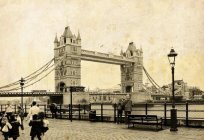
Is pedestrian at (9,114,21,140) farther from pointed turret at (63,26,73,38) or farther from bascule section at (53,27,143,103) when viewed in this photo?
pointed turret at (63,26,73,38)

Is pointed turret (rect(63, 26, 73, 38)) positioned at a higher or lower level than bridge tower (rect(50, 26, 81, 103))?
higher

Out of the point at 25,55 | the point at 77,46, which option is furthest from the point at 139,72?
the point at 25,55

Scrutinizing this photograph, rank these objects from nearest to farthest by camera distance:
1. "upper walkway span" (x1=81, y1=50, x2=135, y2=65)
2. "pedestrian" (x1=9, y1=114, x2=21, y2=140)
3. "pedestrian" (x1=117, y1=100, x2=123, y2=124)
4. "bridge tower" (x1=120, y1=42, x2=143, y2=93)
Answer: "pedestrian" (x1=9, y1=114, x2=21, y2=140), "pedestrian" (x1=117, y1=100, x2=123, y2=124), "upper walkway span" (x1=81, y1=50, x2=135, y2=65), "bridge tower" (x1=120, y1=42, x2=143, y2=93)

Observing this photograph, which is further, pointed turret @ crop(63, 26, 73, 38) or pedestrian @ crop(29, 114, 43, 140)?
pointed turret @ crop(63, 26, 73, 38)

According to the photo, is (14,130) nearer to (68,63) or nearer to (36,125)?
(36,125)

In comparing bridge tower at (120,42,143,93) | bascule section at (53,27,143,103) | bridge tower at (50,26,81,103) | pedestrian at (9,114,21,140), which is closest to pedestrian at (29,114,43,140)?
pedestrian at (9,114,21,140)

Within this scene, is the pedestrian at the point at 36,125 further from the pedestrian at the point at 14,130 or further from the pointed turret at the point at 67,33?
the pointed turret at the point at 67,33

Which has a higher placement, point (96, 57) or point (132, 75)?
point (96, 57)

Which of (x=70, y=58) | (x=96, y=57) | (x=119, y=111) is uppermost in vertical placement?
(x=96, y=57)

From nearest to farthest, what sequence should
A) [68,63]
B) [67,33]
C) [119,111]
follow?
[119,111] → [68,63] → [67,33]

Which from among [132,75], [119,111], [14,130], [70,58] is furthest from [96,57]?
[14,130]

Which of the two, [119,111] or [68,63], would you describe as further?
[68,63]
